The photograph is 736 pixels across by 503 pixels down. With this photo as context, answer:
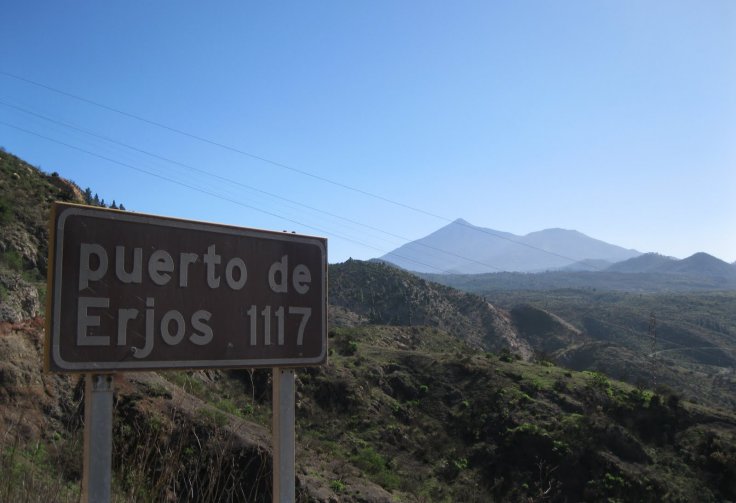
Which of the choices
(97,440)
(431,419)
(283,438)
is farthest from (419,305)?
(97,440)

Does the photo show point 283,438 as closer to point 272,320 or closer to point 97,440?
point 272,320

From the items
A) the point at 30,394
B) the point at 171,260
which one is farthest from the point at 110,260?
the point at 30,394

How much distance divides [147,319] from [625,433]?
24088 mm

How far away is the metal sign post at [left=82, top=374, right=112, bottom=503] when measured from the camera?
250 cm

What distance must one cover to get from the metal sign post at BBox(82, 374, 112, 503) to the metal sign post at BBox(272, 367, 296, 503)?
2.80ft

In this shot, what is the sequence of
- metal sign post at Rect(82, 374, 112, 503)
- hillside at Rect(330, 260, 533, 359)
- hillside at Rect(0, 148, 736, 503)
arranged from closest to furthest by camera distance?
1. metal sign post at Rect(82, 374, 112, 503)
2. hillside at Rect(0, 148, 736, 503)
3. hillside at Rect(330, 260, 533, 359)

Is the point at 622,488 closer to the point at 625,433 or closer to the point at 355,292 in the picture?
the point at 625,433

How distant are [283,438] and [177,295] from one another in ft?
3.22

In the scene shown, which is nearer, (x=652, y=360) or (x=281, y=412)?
(x=281, y=412)

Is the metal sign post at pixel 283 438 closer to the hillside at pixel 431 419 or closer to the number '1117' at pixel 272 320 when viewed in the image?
the number '1117' at pixel 272 320

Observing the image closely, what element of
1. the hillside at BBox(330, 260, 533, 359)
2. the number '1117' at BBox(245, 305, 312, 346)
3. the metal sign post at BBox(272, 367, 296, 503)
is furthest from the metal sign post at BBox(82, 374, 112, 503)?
the hillside at BBox(330, 260, 533, 359)

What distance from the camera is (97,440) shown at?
254 cm

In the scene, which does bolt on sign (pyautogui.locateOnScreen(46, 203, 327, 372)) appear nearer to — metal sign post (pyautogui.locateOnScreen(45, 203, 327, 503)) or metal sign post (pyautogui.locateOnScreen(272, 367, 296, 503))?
metal sign post (pyautogui.locateOnScreen(45, 203, 327, 503))

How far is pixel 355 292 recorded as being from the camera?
60562mm
